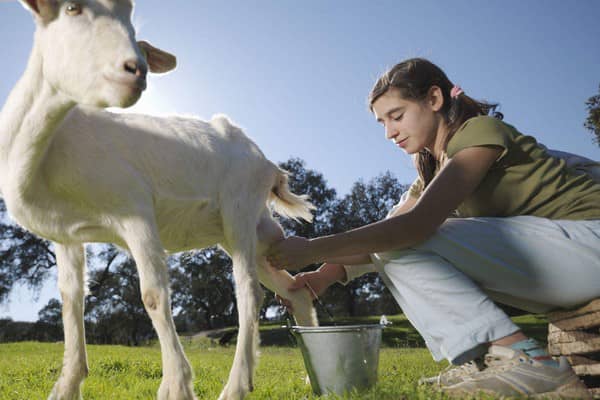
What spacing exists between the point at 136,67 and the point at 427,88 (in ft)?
5.69

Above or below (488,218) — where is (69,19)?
above

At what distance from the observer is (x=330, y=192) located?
99.5 feet

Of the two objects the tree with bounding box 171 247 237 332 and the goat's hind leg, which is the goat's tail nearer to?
the goat's hind leg

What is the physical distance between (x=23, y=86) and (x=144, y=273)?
1160mm

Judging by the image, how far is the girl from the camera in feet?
7.92

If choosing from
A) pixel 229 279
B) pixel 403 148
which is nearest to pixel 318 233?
pixel 229 279

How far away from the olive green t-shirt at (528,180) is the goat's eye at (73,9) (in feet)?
6.39

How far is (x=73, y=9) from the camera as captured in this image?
91.3 inches

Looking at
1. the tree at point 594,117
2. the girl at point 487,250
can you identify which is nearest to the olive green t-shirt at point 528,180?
the girl at point 487,250

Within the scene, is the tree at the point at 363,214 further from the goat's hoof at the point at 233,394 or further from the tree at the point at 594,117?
the goat's hoof at the point at 233,394

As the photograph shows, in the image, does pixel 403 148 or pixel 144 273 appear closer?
pixel 144 273

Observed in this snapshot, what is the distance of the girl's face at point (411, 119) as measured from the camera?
304cm

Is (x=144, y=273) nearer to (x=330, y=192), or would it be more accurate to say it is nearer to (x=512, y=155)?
(x=512, y=155)

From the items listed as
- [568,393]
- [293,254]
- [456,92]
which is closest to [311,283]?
[293,254]
